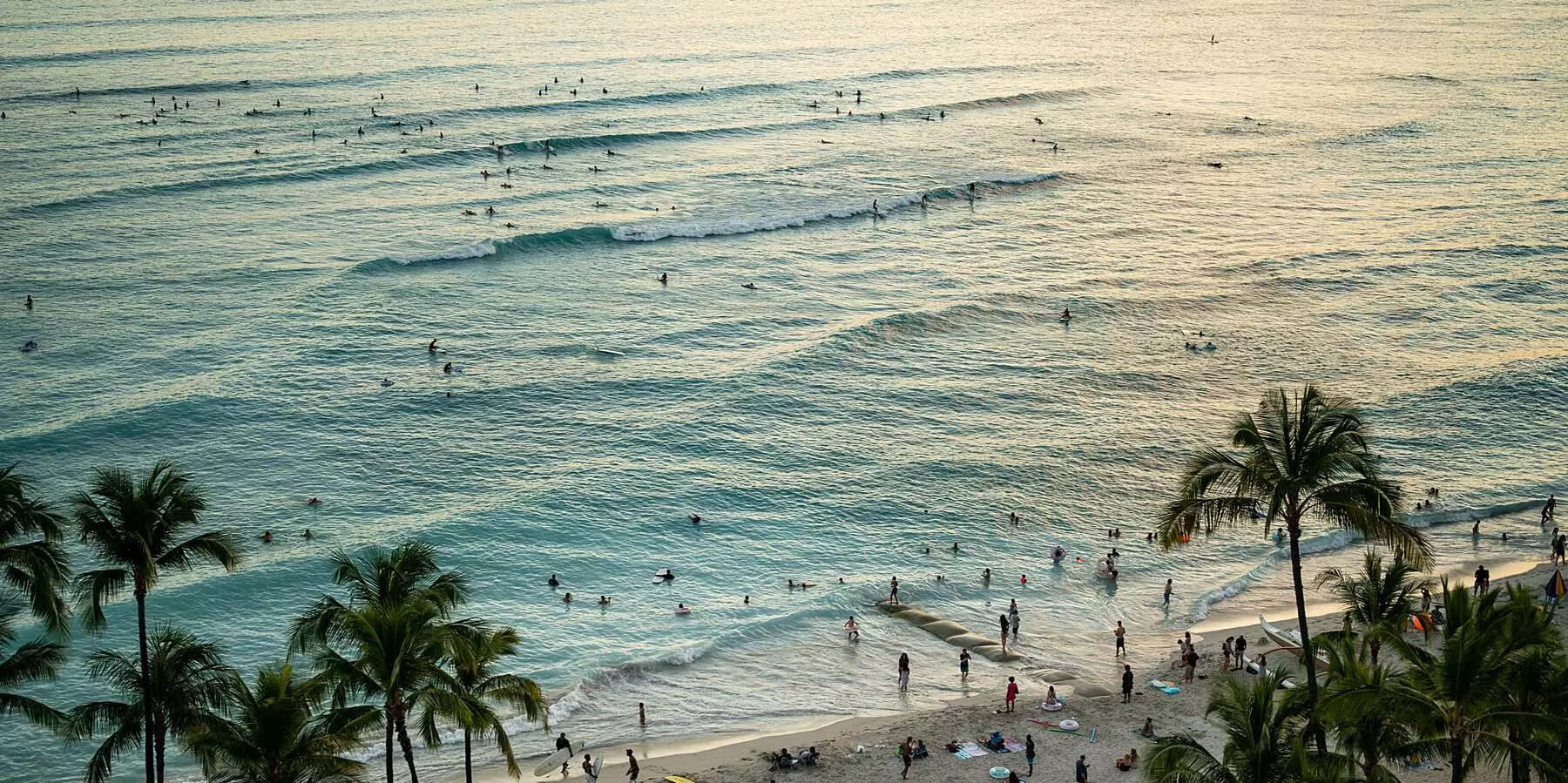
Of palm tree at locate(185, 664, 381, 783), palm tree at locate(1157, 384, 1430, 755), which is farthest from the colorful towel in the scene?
palm tree at locate(185, 664, 381, 783)

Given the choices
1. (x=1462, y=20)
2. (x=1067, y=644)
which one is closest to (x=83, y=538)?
(x=1067, y=644)

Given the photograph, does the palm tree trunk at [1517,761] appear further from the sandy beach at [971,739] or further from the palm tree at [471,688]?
the palm tree at [471,688]

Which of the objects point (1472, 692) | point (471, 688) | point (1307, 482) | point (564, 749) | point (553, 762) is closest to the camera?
point (1472, 692)

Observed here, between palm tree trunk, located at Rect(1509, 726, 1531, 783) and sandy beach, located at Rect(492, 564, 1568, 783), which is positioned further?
sandy beach, located at Rect(492, 564, 1568, 783)

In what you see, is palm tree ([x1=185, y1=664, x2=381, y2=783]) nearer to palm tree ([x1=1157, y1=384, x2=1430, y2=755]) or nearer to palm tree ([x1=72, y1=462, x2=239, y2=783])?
palm tree ([x1=72, y1=462, x2=239, y2=783])

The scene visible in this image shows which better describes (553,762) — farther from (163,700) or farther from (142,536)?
(142,536)

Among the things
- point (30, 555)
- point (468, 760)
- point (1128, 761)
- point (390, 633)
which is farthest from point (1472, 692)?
point (30, 555)

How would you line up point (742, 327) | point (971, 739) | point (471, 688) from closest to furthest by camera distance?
point (471, 688) → point (971, 739) → point (742, 327)
